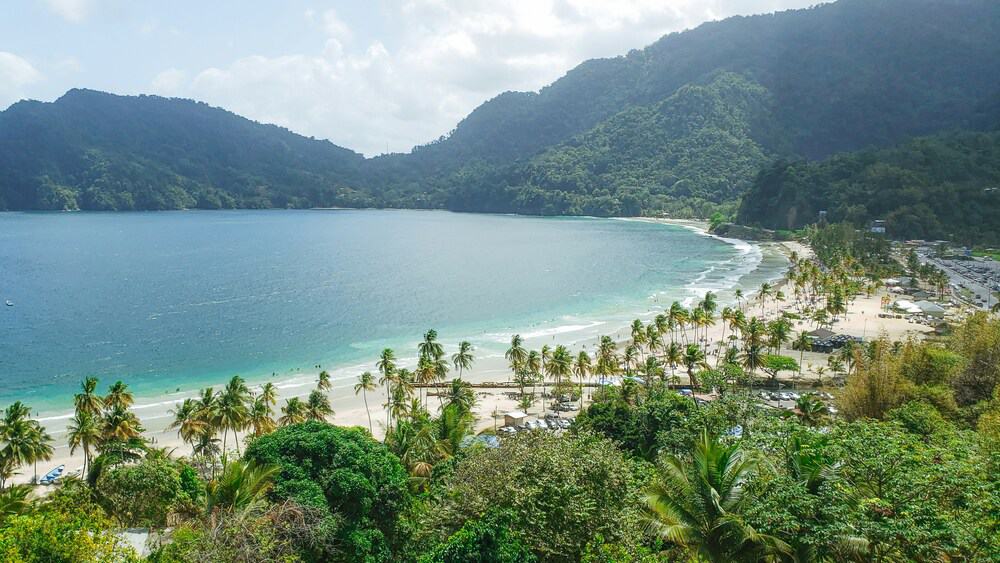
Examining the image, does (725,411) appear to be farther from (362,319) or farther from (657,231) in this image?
(657,231)

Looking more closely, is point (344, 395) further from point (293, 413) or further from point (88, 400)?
point (88, 400)

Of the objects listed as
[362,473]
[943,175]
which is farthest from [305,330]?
[943,175]

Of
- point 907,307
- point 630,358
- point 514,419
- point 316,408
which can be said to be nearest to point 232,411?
point 316,408

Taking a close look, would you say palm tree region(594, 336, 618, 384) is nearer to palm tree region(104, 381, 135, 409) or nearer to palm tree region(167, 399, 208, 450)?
palm tree region(167, 399, 208, 450)

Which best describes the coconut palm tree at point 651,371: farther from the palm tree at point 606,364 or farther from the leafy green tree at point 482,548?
the leafy green tree at point 482,548

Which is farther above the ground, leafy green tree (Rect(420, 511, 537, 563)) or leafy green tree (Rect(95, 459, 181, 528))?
leafy green tree (Rect(420, 511, 537, 563))

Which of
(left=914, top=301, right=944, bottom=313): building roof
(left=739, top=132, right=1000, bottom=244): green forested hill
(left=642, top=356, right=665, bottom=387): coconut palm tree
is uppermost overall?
(left=739, top=132, right=1000, bottom=244): green forested hill

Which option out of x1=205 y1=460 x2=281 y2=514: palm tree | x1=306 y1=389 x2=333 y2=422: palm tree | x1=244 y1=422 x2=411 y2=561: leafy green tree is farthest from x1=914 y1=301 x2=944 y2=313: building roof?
x1=205 y1=460 x2=281 y2=514: palm tree

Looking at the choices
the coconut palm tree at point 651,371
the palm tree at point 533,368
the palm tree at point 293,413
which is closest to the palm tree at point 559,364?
the palm tree at point 533,368
